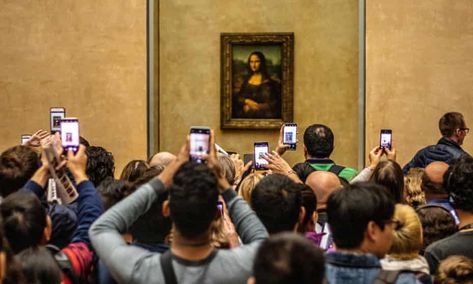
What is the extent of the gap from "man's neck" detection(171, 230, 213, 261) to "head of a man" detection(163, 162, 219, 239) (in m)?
0.02

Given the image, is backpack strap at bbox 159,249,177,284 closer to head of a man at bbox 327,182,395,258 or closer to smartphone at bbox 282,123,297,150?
head of a man at bbox 327,182,395,258

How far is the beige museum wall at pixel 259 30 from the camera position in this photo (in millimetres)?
14734

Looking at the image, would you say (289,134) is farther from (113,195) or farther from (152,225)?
(152,225)

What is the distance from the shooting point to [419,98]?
1371 cm

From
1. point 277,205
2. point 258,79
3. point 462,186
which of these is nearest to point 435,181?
Result: point 462,186

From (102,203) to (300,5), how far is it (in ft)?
33.4

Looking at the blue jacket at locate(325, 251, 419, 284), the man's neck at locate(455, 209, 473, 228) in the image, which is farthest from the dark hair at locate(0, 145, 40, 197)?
the man's neck at locate(455, 209, 473, 228)

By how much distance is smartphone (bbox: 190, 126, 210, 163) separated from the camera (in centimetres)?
451

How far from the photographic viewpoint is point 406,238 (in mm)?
Answer: 4500

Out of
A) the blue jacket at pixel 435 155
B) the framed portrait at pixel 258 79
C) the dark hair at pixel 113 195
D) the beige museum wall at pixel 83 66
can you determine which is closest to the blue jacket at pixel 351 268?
the dark hair at pixel 113 195

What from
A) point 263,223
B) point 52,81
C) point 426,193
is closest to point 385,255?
point 263,223

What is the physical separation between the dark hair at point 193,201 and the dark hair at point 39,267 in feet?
2.15

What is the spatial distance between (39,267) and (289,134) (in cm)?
569

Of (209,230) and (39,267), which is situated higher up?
(209,230)
